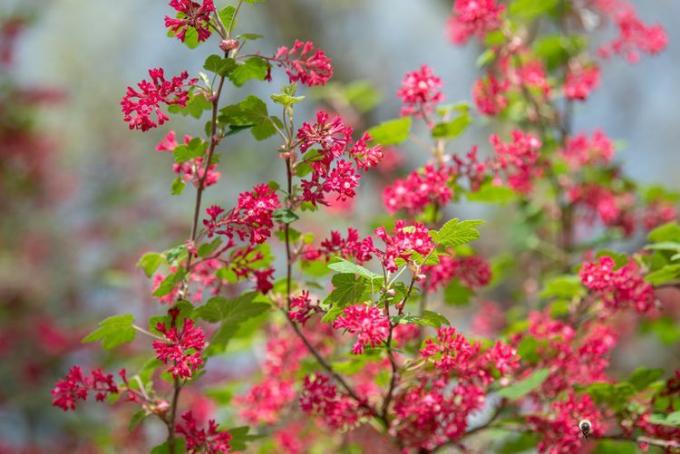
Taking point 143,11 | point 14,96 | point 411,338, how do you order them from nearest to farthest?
point 411,338 < point 14,96 < point 143,11

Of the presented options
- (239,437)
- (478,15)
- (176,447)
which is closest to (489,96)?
(478,15)

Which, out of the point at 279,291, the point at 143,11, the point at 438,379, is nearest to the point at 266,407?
the point at 279,291

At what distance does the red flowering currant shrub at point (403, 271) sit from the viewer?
156 cm

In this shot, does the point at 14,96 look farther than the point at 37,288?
No

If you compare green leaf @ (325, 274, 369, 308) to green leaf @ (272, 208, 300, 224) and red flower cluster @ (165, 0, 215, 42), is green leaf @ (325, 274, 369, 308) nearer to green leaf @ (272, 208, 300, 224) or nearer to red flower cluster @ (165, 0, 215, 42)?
green leaf @ (272, 208, 300, 224)

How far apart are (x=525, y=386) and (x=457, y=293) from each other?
21.1 inches

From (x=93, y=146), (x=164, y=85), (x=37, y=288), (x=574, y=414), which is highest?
(x=93, y=146)

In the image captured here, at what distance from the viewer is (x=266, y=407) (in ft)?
7.43

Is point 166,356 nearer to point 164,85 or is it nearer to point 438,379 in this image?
point 164,85

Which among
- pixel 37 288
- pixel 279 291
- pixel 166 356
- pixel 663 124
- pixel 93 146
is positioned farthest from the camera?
pixel 93 146

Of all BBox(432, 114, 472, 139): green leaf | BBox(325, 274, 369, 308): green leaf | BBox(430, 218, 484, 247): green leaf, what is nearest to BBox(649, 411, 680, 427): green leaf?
BBox(430, 218, 484, 247): green leaf

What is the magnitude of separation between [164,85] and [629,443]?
1630mm

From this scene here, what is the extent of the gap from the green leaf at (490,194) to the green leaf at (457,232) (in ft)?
1.99

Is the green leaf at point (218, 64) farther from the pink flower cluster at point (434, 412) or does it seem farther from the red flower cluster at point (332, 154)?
the pink flower cluster at point (434, 412)
